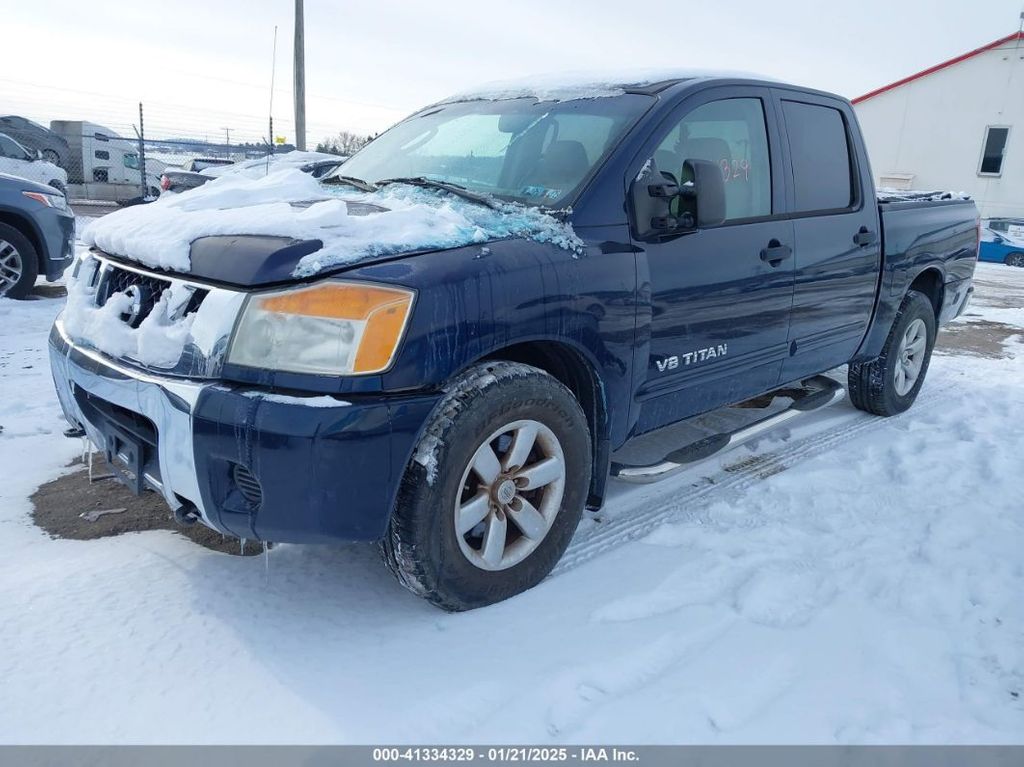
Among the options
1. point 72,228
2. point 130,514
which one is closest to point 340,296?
point 130,514

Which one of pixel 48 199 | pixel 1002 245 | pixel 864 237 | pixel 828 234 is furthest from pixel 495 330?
pixel 1002 245

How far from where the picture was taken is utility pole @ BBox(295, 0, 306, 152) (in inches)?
558

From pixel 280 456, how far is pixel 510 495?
757 mm

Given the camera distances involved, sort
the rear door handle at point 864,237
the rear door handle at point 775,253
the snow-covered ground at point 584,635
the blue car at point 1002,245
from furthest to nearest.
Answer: the blue car at point 1002,245, the rear door handle at point 864,237, the rear door handle at point 775,253, the snow-covered ground at point 584,635

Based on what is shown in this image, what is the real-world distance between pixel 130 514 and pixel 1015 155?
31.0 meters

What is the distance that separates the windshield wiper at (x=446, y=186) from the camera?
9.27 ft

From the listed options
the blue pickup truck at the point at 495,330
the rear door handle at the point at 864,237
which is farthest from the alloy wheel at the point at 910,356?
the blue pickup truck at the point at 495,330

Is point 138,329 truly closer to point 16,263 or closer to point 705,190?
point 705,190

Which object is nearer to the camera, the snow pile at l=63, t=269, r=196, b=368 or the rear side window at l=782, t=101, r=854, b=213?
the snow pile at l=63, t=269, r=196, b=368

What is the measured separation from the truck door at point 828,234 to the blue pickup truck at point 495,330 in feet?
0.05

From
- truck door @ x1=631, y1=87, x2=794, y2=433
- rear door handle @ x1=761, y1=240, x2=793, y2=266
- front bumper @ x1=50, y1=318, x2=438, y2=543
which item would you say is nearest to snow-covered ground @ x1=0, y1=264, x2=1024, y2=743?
front bumper @ x1=50, y1=318, x2=438, y2=543

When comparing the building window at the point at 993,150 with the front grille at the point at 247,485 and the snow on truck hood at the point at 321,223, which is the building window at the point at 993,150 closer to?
the snow on truck hood at the point at 321,223

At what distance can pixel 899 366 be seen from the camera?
4910mm

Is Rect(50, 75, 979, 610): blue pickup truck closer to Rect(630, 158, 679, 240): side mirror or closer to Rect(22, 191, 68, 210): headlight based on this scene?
Rect(630, 158, 679, 240): side mirror
